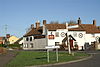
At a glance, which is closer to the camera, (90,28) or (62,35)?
(62,35)

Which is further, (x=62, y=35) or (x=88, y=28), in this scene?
(x=88, y=28)

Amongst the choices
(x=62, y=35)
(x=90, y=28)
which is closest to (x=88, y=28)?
(x=90, y=28)

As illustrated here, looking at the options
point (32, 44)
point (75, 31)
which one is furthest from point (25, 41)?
point (75, 31)

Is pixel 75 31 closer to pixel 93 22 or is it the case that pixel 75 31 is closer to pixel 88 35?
pixel 88 35

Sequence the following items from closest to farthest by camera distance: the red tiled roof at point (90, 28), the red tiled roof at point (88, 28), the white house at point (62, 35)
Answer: the white house at point (62, 35) → the red tiled roof at point (88, 28) → the red tiled roof at point (90, 28)

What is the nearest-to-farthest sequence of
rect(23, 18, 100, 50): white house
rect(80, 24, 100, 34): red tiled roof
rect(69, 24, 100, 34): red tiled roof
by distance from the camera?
rect(23, 18, 100, 50): white house
rect(69, 24, 100, 34): red tiled roof
rect(80, 24, 100, 34): red tiled roof

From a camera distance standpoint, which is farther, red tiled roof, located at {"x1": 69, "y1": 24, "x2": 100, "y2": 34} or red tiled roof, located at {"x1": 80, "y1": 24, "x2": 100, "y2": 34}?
red tiled roof, located at {"x1": 80, "y1": 24, "x2": 100, "y2": 34}

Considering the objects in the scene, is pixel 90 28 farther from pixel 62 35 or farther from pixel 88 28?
pixel 62 35

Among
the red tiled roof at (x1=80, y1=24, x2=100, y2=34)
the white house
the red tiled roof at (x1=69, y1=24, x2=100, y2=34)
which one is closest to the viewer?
the white house

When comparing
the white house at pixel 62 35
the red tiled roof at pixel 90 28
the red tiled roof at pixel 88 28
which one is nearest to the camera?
the white house at pixel 62 35

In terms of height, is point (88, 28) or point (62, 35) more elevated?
point (88, 28)

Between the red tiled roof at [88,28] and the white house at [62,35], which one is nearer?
the white house at [62,35]

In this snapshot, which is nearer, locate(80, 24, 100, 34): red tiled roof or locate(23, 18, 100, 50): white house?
locate(23, 18, 100, 50): white house

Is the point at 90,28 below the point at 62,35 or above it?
above
